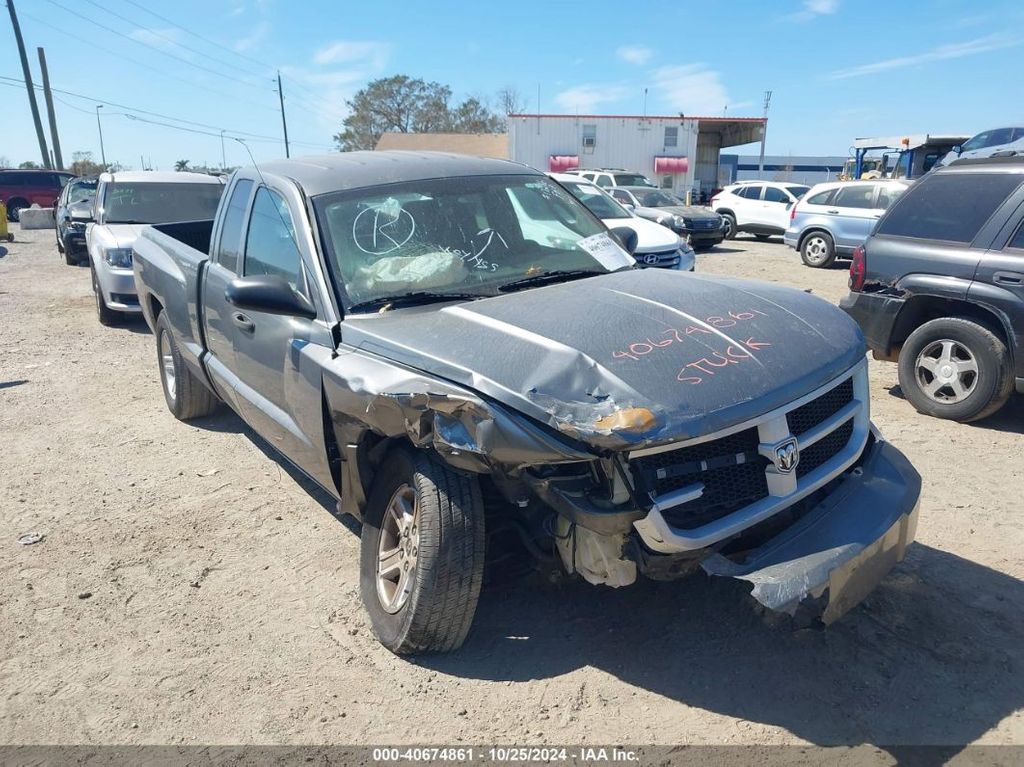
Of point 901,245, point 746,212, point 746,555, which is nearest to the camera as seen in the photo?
point 746,555

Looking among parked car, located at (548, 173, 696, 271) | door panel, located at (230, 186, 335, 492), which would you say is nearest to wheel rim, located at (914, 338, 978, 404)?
parked car, located at (548, 173, 696, 271)

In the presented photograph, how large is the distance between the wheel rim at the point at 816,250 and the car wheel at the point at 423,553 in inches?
554

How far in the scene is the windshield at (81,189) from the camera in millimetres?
18234

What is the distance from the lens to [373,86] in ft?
228

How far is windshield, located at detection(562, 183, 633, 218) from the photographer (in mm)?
12703

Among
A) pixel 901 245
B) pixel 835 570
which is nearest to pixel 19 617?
pixel 835 570

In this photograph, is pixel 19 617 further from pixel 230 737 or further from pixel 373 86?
pixel 373 86

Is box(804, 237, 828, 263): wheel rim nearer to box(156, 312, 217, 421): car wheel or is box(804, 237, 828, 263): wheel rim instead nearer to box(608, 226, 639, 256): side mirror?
box(608, 226, 639, 256): side mirror

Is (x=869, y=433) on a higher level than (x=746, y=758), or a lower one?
higher

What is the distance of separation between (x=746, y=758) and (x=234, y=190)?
409cm

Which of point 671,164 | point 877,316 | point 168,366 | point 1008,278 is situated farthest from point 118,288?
point 671,164

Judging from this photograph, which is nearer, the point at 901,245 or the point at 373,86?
the point at 901,245

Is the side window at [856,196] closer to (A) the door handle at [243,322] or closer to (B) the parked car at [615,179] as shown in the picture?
(B) the parked car at [615,179]

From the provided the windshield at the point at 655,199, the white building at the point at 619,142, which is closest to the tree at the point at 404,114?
the white building at the point at 619,142
